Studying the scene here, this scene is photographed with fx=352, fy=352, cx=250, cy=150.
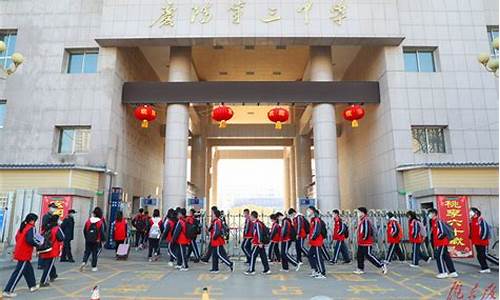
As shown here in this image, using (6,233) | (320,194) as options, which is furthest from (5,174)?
(320,194)

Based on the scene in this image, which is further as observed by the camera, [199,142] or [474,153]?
[199,142]

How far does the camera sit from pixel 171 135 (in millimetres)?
13750

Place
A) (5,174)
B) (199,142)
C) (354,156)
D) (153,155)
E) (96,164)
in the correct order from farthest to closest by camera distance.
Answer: (199,142) → (153,155) → (354,156) → (96,164) → (5,174)

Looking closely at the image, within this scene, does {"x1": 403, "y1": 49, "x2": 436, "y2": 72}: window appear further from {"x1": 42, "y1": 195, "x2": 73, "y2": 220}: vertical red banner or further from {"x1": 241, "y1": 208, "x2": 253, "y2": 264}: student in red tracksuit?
{"x1": 42, "y1": 195, "x2": 73, "y2": 220}: vertical red banner

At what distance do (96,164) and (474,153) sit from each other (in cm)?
Result: 1351

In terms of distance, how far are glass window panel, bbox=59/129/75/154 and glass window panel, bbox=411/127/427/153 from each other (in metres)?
12.7

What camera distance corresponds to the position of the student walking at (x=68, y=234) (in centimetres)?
952

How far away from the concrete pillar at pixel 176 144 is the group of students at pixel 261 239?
9.19 ft

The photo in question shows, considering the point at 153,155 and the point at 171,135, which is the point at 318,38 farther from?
the point at 153,155

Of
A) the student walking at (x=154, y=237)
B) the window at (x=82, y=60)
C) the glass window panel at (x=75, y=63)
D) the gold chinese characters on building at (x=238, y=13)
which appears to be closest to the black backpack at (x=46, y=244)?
the student walking at (x=154, y=237)

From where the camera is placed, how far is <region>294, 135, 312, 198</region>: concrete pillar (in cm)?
2117

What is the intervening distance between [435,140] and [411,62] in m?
3.15

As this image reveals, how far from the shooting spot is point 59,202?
34.9ft

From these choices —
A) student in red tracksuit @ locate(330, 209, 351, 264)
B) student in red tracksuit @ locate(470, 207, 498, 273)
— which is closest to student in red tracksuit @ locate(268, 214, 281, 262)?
student in red tracksuit @ locate(330, 209, 351, 264)
